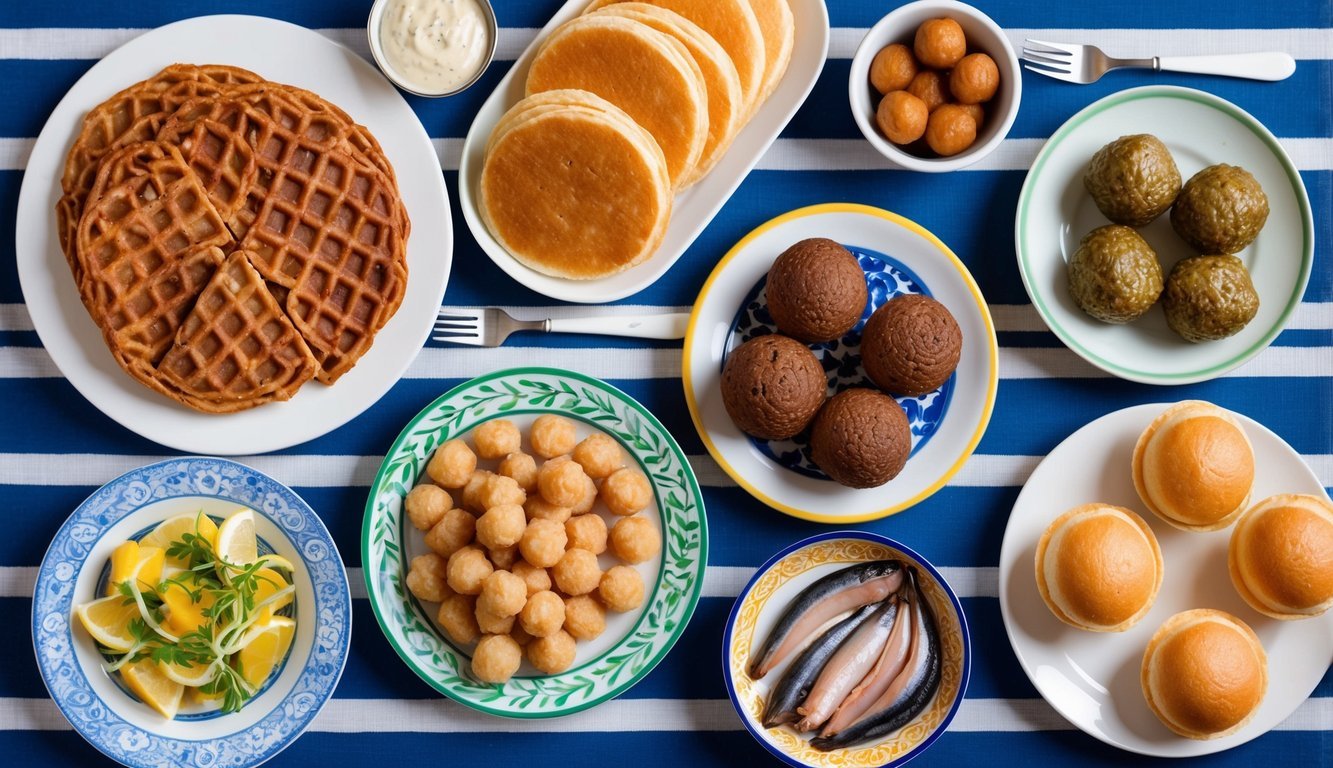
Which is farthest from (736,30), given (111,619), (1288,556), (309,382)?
(111,619)

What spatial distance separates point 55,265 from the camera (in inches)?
100.0

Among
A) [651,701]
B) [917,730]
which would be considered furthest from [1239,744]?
[651,701]

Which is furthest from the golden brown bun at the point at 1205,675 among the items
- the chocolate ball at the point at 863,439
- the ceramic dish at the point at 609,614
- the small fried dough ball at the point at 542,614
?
the small fried dough ball at the point at 542,614

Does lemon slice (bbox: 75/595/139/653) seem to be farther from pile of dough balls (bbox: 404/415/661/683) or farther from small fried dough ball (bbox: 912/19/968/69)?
small fried dough ball (bbox: 912/19/968/69)

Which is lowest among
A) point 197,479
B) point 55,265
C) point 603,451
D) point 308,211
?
point 197,479

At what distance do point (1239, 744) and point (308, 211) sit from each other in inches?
116

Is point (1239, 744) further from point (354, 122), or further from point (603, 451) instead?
point (354, 122)

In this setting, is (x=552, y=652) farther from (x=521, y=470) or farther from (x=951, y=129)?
(x=951, y=129)

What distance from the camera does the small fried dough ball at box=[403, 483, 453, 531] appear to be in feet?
8.45

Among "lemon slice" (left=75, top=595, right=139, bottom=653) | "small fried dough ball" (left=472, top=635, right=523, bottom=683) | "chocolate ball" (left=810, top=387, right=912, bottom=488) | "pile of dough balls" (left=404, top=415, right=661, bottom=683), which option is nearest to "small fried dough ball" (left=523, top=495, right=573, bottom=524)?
"pile of dough balls" (left=404, top=415, right=661, bottom=683)

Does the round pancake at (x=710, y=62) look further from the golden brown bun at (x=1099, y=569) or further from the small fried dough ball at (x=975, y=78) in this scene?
the golden brown bun at (x=1099, y=569)

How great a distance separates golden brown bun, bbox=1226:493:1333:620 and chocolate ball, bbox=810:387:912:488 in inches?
38.8

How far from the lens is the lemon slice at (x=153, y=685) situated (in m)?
2.54

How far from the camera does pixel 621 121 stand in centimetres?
244
